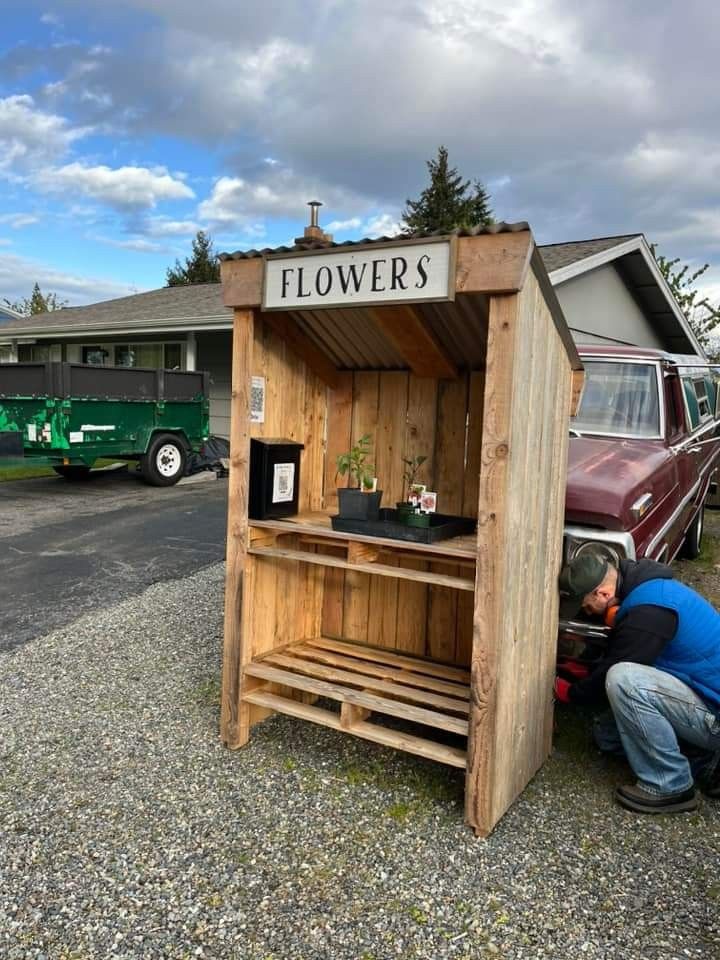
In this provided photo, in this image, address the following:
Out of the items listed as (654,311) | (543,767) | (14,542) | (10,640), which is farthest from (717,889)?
(654,311)

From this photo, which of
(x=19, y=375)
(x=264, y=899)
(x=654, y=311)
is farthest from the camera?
(x=654, y=311)

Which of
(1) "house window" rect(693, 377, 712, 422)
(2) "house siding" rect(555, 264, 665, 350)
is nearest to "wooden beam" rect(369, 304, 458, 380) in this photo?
(1) "house window" rect(693, 377, 712, 422)

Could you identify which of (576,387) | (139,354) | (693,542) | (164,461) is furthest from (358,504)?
(139,354)

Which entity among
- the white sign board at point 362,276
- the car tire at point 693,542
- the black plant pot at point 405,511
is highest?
the white sign board at point 362,276

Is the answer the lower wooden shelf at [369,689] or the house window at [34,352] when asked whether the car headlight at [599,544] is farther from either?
the house window at [34,352]

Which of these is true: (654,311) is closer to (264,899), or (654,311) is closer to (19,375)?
(19,375)

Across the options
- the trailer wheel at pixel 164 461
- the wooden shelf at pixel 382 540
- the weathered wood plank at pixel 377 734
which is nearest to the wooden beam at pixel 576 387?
the wooden shelf at pixel 382 540

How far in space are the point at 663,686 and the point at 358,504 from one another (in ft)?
5.18

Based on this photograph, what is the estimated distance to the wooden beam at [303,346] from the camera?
12.2ft

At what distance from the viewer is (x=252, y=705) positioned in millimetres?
3793

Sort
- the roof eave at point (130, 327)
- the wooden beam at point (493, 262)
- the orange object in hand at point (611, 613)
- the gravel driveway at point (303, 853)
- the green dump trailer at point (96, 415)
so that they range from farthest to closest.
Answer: the roof eave at point (130, 327) → the green dump trailer at point (96, 415) → the orange object in hand at point (611, 613) → the wooden beam at point (493, 262) → the gravel driveway at point (303, 853)

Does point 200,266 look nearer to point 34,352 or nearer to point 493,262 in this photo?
point 34,352

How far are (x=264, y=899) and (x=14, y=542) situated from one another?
22.1ft

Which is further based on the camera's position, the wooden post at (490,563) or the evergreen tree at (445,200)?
the evergreen tree at (445,200)
